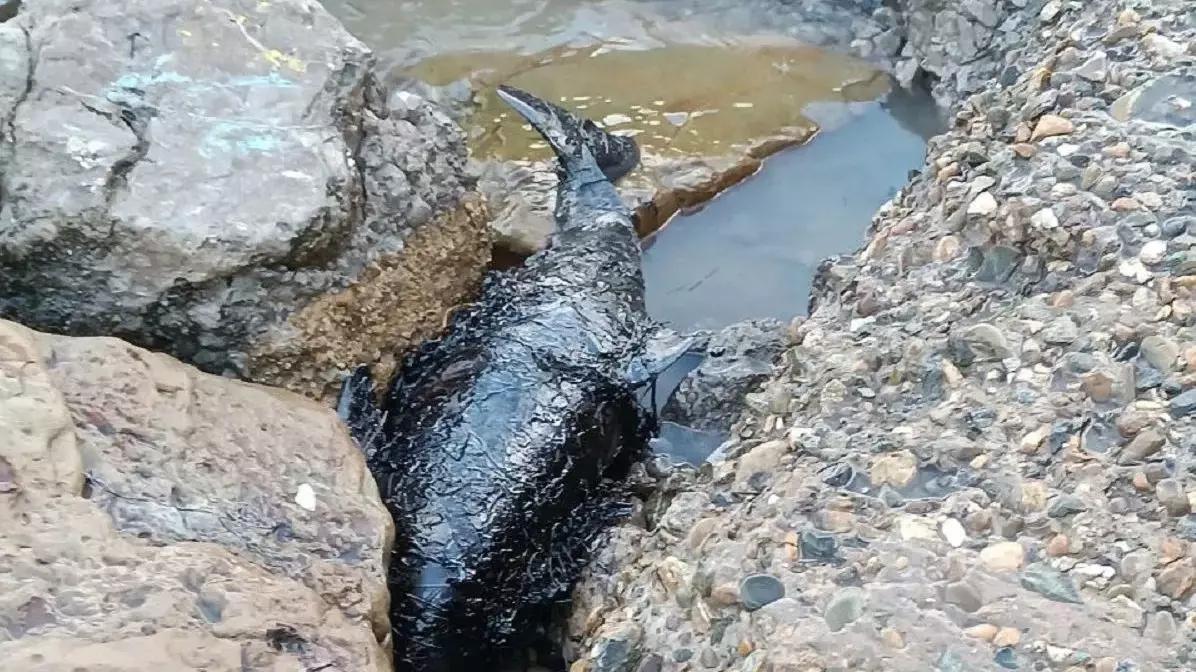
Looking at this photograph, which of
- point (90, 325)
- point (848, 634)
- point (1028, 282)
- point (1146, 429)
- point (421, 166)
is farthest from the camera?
point (421, 166)

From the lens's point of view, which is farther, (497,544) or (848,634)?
(497,544)

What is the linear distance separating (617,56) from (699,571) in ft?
13.1

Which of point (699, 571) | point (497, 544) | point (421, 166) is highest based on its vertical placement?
point (421, 166)

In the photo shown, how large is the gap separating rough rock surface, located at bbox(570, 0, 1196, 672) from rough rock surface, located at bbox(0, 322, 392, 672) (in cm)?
64

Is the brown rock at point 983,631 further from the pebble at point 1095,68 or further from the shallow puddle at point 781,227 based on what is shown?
the shallow puddle at point 781,227

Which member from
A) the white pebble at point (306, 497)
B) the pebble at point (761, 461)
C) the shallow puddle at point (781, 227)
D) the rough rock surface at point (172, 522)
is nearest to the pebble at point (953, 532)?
the pebble at point (761, 461)

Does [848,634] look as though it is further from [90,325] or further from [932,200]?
[90,325]

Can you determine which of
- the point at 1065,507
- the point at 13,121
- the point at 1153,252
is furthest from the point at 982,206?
the point at 13,121

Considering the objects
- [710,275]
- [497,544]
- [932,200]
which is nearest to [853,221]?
[710,275]

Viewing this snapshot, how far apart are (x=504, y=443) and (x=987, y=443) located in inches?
58.4

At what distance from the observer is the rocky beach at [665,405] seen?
2.33m

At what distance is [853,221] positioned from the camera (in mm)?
5188

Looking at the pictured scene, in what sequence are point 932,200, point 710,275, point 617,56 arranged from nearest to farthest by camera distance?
point 932,200
point 710,275
point 617,56

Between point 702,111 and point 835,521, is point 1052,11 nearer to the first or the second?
point 702,111
